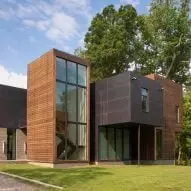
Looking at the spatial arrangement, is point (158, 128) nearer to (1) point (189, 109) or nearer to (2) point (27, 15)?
(1) point (189, 109)

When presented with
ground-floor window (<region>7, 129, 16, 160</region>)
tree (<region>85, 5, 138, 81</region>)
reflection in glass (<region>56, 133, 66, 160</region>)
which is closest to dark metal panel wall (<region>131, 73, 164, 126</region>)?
reflection in glass (<region>56, 133, 66, 160</region>)

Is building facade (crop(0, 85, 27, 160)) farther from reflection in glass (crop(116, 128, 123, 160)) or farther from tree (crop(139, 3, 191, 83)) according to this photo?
tree (crop(139, 3, 191, 83))

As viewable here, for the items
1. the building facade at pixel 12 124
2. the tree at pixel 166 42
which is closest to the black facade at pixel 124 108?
the building facade at pixel 12 124

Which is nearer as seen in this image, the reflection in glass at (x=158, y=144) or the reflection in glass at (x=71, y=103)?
the reflection in glass at (x=71, y=103)

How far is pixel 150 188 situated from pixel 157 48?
33.9 meters

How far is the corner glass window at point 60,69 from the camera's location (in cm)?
2352

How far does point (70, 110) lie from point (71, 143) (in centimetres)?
199

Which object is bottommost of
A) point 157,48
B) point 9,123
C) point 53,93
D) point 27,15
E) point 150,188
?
point 150,188

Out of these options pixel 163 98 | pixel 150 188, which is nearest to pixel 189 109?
pixel 163 98

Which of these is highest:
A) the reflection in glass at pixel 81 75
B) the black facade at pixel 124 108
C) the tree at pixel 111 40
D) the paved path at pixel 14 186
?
the tree at pixel 111 40

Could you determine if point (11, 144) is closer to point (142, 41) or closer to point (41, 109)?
point (41, 109)

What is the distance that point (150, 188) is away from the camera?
12.9 m

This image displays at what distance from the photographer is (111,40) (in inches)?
1615

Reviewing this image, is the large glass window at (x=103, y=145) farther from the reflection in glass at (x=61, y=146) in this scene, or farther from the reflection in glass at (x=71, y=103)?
the reflection in glass at (x=61, y=146)
